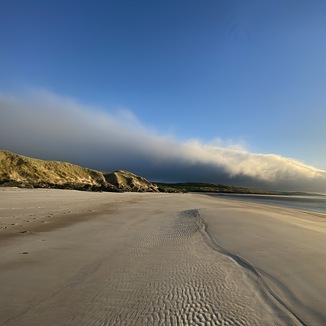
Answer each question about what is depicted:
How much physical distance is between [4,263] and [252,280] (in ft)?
17.0

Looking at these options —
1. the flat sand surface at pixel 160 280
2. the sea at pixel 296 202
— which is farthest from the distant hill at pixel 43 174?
the flat sand surface at pixel 160 280

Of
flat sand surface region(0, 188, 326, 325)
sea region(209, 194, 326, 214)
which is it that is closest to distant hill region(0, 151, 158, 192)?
sea region(209, 194, 326, 214)

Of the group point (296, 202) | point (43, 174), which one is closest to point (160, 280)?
point (296, 202)

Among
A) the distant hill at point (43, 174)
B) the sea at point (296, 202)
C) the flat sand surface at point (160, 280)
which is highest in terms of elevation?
the distant hill at point (43, 174)

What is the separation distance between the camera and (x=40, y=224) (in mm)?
11109

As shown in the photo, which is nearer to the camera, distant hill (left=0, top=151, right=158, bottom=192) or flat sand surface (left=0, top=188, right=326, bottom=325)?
flat sand surface (left=0, top=188, right=326, bottom=325)

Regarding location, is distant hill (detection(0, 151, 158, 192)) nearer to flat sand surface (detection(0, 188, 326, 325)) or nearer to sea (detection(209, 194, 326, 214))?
sea (detection(209, 194, 326, 214))

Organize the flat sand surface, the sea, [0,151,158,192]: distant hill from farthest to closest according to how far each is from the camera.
Answer: [0,151,158,192]: distant hill, the sea, the flat sand surface

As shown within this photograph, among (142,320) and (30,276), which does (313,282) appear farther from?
(30,276)

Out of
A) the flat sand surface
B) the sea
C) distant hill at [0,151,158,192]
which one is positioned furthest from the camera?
distant hill at [0,151,158,192]

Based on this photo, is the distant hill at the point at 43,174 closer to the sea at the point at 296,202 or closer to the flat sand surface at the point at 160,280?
the sea at the point at 296,202

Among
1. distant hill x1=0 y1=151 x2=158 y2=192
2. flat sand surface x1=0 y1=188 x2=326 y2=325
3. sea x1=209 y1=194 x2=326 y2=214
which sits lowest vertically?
flat sand surface x1=0 y1=188 x2=326 y2=325

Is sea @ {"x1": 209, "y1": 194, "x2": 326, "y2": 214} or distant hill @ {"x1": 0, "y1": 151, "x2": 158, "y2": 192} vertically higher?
distant hill @ {"x1": 0, "y1": 151, "x2": 158, "y2": 192}

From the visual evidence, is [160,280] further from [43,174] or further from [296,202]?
[43,174]
